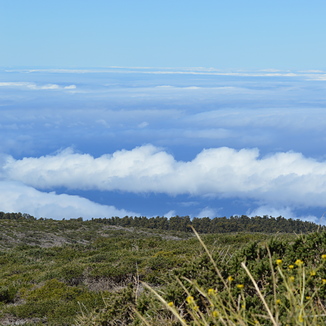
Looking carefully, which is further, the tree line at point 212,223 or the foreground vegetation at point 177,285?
the tree line at point 212,223

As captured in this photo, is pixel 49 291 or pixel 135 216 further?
pixel 135 216

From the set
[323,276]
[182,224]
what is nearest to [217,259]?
[323,276]

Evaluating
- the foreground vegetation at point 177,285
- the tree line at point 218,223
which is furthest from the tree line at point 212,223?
the foreground vegetation at point 177,285

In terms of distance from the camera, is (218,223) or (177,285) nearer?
(177,285)

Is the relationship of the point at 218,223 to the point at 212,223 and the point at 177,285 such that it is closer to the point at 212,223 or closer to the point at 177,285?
the point at 212,223

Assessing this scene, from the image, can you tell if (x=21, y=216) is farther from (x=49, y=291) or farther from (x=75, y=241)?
(x=49, y=291)

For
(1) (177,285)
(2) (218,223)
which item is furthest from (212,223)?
(1) (177,285)

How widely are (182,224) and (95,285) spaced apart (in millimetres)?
39396

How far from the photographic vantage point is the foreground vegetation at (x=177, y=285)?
4914 millimetres

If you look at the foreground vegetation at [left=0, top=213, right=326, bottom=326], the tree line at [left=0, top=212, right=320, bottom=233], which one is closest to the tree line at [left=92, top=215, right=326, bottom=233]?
the tree line at [left=0, top=212, right=320, bottom=233]

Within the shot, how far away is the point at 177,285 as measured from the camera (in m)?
6.61

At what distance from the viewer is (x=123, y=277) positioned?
13.0m

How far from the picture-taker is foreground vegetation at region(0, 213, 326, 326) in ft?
16.1

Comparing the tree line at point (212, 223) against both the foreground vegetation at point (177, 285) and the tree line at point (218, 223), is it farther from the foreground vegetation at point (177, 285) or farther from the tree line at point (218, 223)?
the foreground vegetation at point (177, 285)
